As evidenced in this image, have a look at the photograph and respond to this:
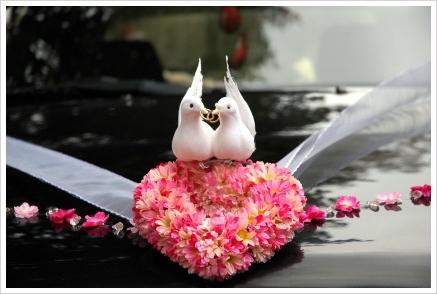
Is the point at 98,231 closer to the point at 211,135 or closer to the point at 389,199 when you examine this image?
the point at 211,135

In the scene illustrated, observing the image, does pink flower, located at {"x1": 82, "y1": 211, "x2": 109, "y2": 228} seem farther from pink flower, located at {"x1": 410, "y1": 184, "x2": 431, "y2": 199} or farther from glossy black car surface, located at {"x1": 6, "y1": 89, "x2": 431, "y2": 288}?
pink flower, located at {"x1": 410, "y1": 184, "x2": 431, "y2": 199}

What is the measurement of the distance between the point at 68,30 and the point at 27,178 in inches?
71.6

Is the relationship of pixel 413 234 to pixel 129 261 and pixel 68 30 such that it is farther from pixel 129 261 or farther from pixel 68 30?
pixel 68 30

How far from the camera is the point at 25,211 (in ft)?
5.94

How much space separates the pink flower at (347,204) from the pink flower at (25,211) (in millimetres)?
732

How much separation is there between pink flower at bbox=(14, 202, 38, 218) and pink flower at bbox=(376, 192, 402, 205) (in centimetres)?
85

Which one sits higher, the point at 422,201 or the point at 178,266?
the point at 422,201

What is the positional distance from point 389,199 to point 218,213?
552 mm

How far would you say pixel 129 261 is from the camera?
4.94 feet

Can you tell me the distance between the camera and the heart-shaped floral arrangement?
1.41 metres

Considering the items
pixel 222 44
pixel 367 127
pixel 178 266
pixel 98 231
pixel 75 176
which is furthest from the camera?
pixel 222 44

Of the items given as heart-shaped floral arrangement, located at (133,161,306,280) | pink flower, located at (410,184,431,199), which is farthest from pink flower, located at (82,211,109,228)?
pink flower, located at (410,184,431,199)

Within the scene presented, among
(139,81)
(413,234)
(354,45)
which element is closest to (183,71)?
(139,81)

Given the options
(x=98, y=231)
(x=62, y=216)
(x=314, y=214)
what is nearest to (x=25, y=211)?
(x=62, y=216)
